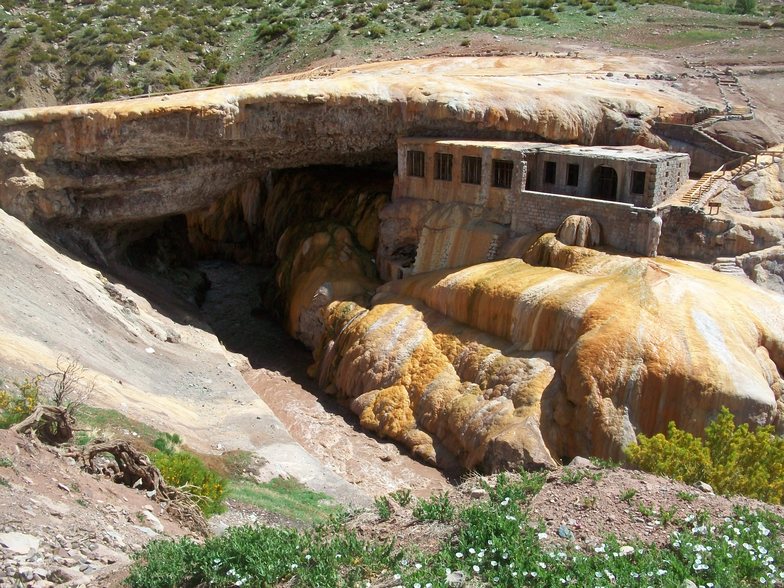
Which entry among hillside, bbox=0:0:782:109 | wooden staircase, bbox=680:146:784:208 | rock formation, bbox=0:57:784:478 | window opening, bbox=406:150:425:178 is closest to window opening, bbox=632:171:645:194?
wooden staircase, bbox=680:146:784:208

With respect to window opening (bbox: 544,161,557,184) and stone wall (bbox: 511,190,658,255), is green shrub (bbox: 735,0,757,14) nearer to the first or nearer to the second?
window opening (bbox: 544,161,557,184)

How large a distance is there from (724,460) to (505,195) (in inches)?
587

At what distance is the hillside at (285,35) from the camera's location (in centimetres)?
5075

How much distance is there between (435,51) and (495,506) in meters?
41.2

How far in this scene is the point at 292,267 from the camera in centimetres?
3562

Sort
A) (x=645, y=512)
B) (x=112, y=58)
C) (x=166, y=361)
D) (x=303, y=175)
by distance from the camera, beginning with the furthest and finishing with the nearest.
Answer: (x=112, y=58), (x=303, y=175), (x=166, y=361), (x=645, y=512)

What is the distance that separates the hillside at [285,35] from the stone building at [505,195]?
64.2 feet

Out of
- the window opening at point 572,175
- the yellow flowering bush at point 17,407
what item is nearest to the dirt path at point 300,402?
the yellow flowering bush at point 17,407

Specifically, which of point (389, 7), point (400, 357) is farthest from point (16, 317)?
point (389, 7)

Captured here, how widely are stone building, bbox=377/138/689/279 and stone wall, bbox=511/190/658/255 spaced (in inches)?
1.3

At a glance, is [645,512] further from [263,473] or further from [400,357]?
[400,357]

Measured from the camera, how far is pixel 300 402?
28672 millimetres

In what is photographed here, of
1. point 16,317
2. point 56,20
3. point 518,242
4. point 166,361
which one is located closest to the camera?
point 16,317

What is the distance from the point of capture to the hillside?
50.8 meters
